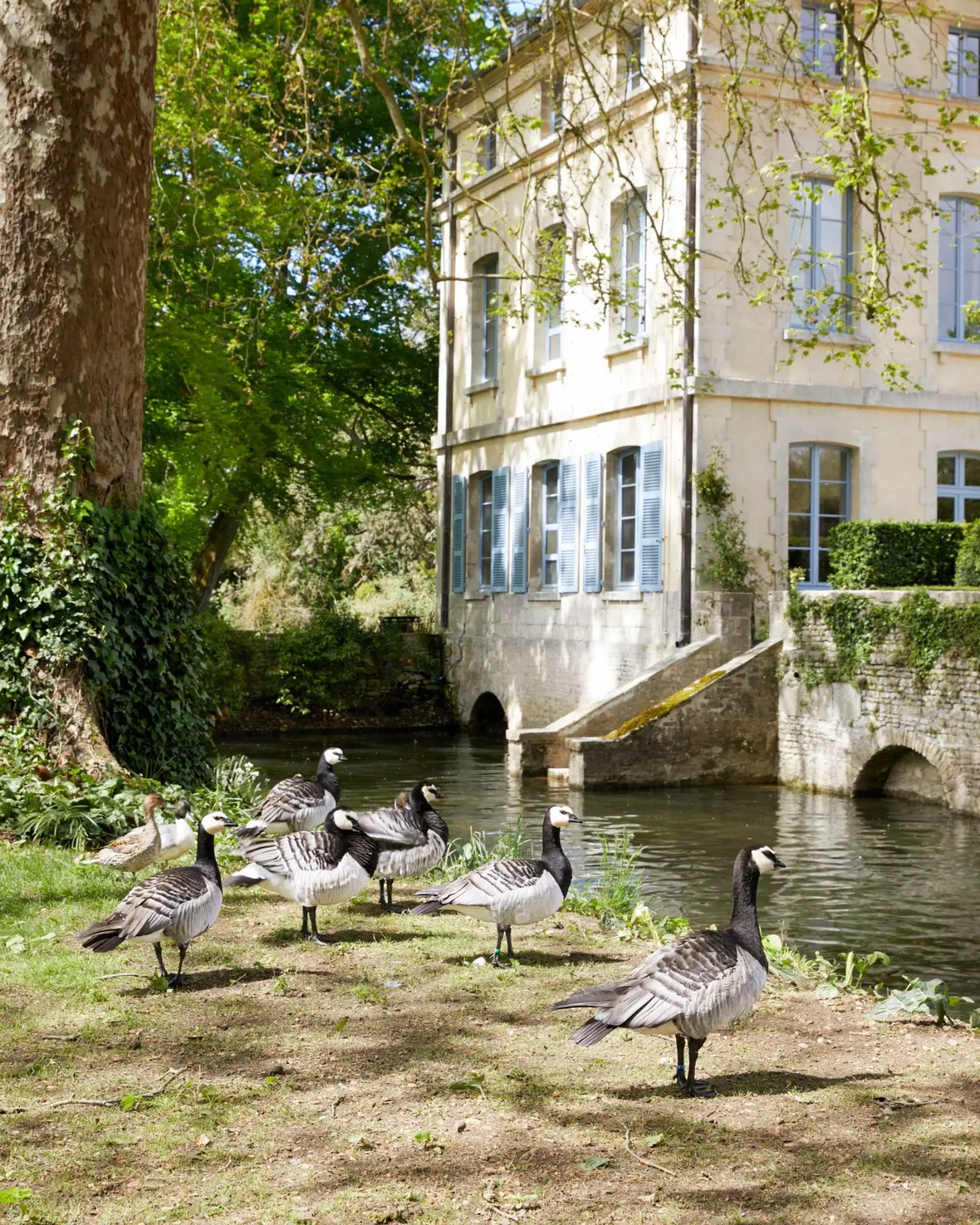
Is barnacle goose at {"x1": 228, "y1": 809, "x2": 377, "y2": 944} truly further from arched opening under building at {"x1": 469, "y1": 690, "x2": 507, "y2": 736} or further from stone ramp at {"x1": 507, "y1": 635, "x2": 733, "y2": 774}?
arched opening under building at {"x1": 469, "y1": 690, "x2": 507, "y2": 736}

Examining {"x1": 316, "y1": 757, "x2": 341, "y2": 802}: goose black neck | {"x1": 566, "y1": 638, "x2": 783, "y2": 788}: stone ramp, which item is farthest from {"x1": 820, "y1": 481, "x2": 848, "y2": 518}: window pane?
{"x1": 316, "y1": 757, "x2": 341, "y2": 802}: goose black neck

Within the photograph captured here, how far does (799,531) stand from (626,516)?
2.93 meters

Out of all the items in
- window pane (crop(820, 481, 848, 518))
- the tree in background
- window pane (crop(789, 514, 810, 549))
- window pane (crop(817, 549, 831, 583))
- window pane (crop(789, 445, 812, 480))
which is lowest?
window pane (crop(817, 549, 831, 583))

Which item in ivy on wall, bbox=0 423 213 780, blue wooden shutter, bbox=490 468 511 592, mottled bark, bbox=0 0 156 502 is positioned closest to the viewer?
mottled bark, bbox=0 0 156 502

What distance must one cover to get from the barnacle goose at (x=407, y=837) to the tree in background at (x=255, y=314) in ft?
29.8

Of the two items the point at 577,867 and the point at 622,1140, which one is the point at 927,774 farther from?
the point at 622,1140

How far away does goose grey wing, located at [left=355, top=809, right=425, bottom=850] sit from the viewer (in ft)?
27.9

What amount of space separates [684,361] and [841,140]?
1110 centimetres

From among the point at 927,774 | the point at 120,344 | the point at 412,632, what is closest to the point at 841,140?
the point at 120,344

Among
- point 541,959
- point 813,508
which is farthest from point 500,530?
point 541,959

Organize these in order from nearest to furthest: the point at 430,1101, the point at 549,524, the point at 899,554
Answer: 1. the point at 430,1101
2. the point at 899,554
3. the point at 549,524

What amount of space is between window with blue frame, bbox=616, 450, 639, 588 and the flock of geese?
1343 cm

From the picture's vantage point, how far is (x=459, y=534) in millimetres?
29094

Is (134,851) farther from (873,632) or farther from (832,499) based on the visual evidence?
(832,499)
